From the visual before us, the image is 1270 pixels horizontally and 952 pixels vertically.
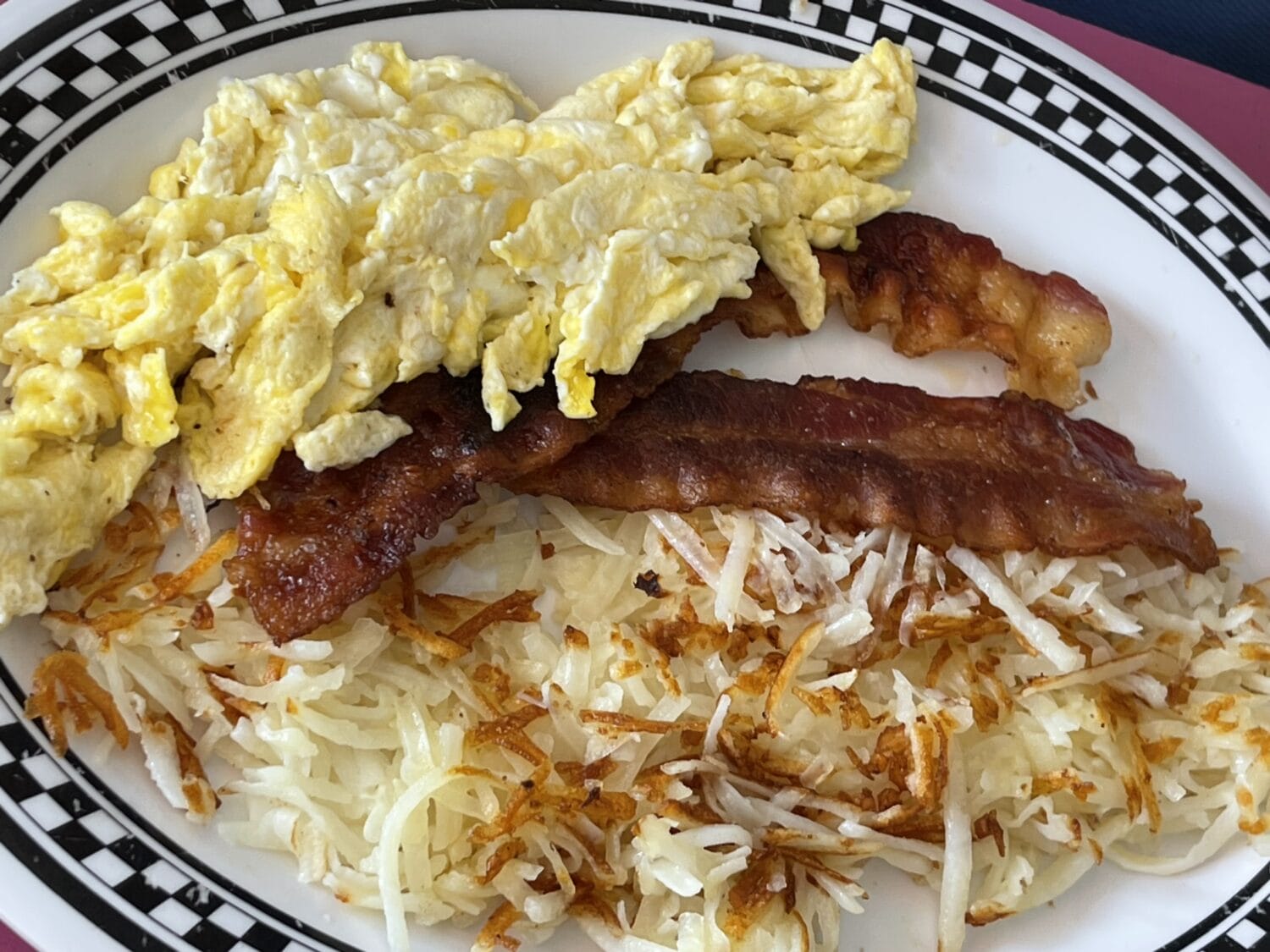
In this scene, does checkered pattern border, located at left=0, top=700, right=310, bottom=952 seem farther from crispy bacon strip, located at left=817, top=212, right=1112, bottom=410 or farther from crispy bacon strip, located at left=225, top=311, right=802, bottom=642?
crispy bacon strip, located at left=817, top=212, right=1112, bottom=410

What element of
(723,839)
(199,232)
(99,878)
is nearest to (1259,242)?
(723,839)

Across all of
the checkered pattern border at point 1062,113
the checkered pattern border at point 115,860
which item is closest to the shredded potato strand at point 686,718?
the checkered pattern border at point 115,860

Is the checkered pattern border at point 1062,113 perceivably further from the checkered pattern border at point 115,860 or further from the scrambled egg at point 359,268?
the checkered pattern border at point 115,860

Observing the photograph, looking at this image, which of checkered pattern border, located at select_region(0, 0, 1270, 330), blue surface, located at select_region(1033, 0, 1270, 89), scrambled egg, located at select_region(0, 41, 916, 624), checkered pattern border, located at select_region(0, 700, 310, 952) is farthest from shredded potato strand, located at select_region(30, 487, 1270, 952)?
blue surface, located at select_region(1033, 0, 1270, 89)

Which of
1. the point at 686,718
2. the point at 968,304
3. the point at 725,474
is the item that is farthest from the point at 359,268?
the point at 968,304

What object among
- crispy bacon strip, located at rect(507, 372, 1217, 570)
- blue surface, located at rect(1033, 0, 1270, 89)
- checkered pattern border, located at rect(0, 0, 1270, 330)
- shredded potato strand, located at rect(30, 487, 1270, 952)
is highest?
blue surface, located at rect(1033, 0, 1270, 89)

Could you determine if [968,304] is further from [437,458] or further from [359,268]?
[359,268]
